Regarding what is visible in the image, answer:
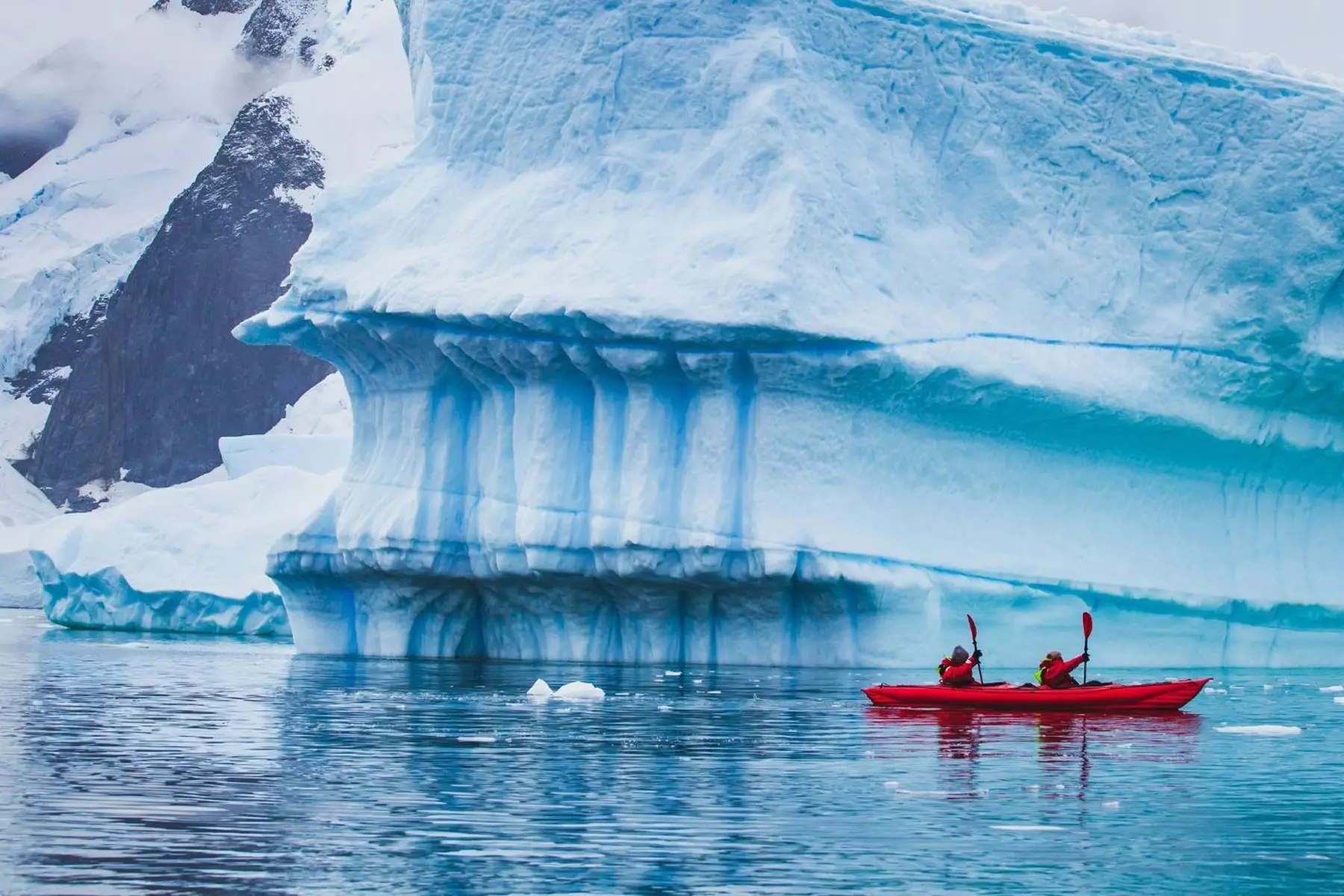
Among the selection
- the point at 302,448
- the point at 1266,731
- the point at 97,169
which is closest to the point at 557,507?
the point at 1266,731

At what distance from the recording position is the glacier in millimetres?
19703

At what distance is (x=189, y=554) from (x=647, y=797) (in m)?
25.0

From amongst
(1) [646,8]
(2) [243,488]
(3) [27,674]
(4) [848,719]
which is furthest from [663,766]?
(2) [243,488]

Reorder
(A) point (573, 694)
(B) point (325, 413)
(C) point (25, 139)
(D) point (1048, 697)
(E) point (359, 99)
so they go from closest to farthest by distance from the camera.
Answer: (D) point (1048, 697), (A) point (573, 694), (B) point (325, 413), (E) point (359, 99), (C) point (25, 139)

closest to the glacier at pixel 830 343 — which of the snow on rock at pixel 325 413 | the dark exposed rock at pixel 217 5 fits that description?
the snow on rock at pixel 325 413

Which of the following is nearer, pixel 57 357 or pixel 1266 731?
pixel 1266 731

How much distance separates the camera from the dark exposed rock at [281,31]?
280 feet

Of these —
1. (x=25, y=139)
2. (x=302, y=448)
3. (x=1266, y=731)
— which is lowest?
(x=1266, y=731)

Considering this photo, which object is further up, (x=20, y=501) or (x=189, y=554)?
(x=20, y=501)

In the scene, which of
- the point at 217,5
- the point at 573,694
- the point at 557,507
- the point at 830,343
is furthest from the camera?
the point at 217,5

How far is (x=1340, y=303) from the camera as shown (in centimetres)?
2216

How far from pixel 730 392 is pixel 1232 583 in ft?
20.7

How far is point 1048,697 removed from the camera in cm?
1508

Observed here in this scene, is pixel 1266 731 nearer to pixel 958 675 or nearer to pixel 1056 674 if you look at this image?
pixel 1056 674
